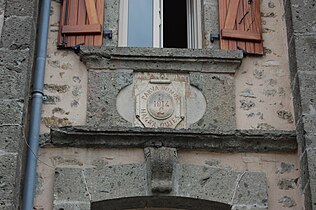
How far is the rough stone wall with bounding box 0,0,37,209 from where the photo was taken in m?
5.98

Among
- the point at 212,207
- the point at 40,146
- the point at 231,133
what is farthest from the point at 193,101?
the point at 40,146

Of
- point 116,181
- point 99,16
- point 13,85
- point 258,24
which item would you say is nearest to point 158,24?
point 99,16

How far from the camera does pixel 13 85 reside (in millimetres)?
6398

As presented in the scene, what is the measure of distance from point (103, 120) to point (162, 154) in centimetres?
61

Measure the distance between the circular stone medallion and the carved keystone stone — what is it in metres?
0.38

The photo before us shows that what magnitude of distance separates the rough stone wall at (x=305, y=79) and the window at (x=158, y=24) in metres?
0.92

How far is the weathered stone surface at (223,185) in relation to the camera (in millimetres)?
6336

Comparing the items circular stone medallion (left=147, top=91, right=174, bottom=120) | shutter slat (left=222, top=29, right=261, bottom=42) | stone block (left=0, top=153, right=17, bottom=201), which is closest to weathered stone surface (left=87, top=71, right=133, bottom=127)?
circular stone medallion (left=147, top=91, right=174, bottom=120)

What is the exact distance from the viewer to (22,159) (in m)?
6.25

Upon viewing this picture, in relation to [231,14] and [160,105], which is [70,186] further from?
[231,14]

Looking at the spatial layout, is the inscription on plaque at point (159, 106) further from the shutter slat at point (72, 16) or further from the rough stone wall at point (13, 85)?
the rough stone wall at point (13, 85)

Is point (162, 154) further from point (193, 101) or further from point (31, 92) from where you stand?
point (31, 92)

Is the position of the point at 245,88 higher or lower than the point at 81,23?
lower

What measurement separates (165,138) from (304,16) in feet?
5.56
